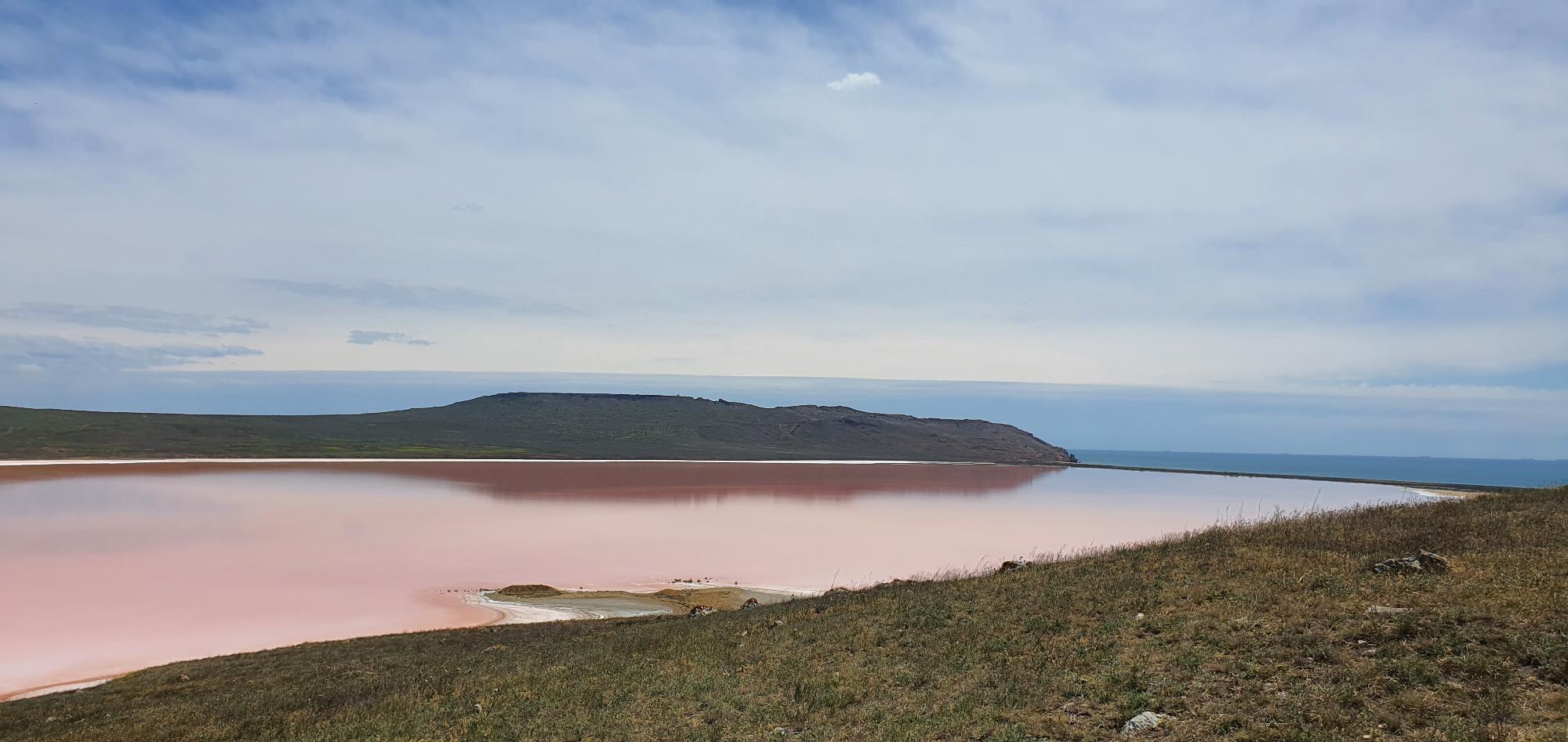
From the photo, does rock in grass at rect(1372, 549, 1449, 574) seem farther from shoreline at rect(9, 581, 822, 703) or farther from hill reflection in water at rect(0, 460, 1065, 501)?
hill reflection in water at rect(0, 460, 1065, 501)

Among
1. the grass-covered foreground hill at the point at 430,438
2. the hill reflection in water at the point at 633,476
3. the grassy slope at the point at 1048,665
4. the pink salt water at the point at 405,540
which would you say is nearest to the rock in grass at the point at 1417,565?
the grassy slope at the point at 1048,665

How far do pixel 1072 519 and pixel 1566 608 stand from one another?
176ft

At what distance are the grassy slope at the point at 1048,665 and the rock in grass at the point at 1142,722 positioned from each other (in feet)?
0.57

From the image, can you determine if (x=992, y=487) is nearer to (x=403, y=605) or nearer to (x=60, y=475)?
(x=403, y=605)

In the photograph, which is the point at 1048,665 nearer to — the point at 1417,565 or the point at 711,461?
the point at 1417,565

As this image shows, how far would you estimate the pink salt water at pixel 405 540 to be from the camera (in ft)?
88.7

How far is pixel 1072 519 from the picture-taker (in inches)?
2434

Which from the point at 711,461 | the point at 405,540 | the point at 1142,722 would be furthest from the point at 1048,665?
the point at 711,461

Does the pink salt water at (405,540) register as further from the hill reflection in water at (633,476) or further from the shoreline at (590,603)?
the hill reflection in water at (633,476)

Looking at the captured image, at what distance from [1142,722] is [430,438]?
170 metres

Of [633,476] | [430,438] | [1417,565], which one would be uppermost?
[1417,565]

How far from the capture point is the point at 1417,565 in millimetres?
13078

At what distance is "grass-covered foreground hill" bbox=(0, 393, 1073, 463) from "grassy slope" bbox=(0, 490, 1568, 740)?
12213 cm

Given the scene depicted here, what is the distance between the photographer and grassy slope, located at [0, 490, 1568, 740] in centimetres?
915
